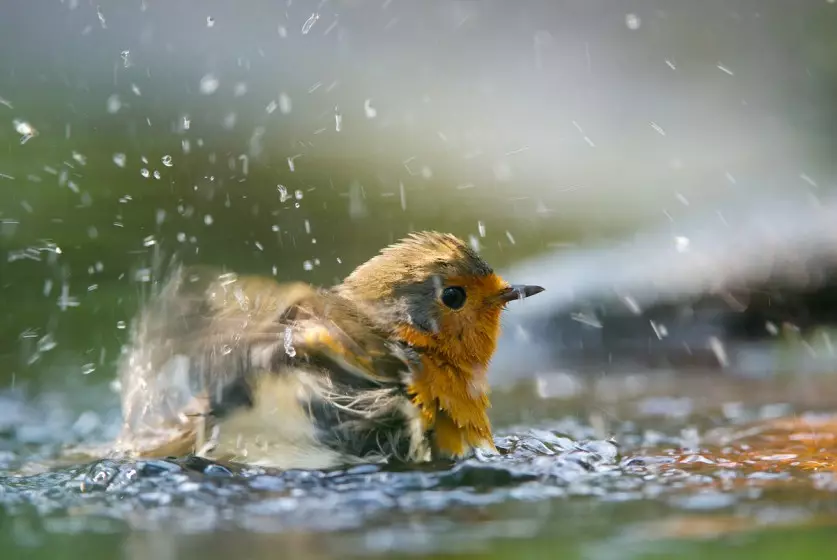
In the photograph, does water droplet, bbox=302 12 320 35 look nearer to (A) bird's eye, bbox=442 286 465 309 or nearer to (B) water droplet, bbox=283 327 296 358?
(A) bird's eye, bbox=442 286 465 309

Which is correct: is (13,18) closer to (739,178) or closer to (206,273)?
(739,178)

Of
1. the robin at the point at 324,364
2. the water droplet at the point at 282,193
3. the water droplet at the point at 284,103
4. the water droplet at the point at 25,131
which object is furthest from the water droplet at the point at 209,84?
the robin at the point at 324,364

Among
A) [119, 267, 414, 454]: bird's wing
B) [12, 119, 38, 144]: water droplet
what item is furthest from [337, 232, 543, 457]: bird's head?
[12, 119, 38, 144]: water droplet

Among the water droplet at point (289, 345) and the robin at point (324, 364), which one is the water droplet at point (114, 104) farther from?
the water droplet at point (289, 345)

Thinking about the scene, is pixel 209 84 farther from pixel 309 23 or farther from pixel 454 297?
pixel 454 297

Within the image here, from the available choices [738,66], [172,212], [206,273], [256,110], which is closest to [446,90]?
[256,110]

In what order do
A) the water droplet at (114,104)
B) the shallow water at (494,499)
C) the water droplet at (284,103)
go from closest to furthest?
the shallow water at (494,499) < the water droplet at (114,104) < the water droplet at (284,103)

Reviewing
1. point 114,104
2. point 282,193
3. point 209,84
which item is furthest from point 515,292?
point 209,84
